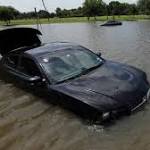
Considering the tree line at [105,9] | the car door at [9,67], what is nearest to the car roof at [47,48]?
the car door at [9,67]

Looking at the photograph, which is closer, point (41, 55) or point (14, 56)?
point (41, 55)

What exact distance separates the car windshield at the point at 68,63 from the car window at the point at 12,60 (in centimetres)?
132

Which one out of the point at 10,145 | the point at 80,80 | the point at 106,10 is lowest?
the point at 106,10

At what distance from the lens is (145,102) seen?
615 cm

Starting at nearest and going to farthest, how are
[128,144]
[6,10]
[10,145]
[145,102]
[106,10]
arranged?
[128,144] → [10,145] → [145,102] → [106,10] → [6,10]

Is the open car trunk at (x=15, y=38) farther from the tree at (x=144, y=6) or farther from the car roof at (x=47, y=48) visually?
the tree at (x=144, y=6)

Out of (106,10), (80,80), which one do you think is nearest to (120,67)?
(80,80)

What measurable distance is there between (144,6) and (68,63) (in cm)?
8417

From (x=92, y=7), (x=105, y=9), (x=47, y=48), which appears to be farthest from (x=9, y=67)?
(x=105, y=9)

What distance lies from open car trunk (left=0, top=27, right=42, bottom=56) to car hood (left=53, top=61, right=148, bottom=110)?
3.51m

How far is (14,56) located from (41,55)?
4.68ft

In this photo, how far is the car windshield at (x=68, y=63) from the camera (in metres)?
6.73

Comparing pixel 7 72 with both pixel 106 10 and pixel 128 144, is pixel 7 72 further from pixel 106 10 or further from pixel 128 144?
pixel 106 10

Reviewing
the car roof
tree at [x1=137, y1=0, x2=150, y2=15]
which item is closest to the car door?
the car roof
